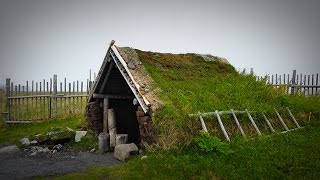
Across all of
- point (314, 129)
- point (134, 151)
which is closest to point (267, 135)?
point (314, 129)

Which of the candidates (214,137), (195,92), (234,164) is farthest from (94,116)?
(234,164)

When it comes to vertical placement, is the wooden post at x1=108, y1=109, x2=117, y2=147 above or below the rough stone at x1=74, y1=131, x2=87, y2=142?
above

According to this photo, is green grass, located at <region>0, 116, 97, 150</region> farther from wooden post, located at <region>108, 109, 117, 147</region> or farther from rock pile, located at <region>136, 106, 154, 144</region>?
rock pile, located at <region>136, 106, 154, 144</region>

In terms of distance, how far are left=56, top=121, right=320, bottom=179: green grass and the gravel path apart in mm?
1222

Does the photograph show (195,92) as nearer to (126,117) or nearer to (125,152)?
(125,152)

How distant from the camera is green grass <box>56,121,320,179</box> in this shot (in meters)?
6.68

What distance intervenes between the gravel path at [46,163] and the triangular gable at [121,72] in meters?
2.07

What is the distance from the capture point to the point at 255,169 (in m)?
6.79

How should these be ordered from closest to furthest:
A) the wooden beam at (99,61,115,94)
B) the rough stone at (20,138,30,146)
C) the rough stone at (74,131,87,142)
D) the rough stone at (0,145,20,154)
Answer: the rough stone at (0,145,20,154) < the wooden beam at (99,61,115,94) < the rough stone at (20,138,30,146) < the rough stone at (74,131,87,142)

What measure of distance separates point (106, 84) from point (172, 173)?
5989 mm

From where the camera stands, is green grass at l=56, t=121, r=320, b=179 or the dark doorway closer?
green grass at l=56, t=121, r=320, b=179

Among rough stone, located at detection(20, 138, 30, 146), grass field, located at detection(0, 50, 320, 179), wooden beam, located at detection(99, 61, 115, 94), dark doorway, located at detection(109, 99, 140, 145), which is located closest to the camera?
grass field, located at detection(0, 50, 320, 179)

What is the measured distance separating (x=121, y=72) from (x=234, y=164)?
4930 mm

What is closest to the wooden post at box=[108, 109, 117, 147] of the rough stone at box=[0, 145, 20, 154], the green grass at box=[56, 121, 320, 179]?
the green grass at box=[56, 121, 320, 179]
